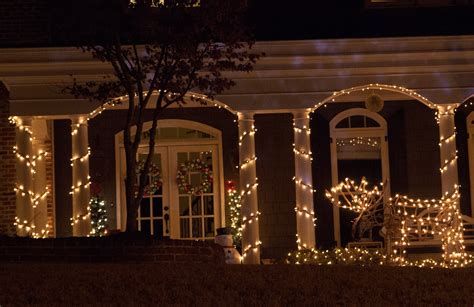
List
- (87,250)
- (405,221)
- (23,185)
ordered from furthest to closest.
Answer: (23,185), (405,221), (87,250)

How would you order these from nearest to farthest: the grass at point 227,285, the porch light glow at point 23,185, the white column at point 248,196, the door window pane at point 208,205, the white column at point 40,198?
the grass at point 227,285 < the porch light glow at point 23,185 < the white column at point 248,196 < the white column at point 40,198 < the door window pane at point 208,205

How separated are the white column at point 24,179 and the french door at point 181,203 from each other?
3.42 metres

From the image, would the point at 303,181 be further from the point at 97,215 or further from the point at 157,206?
the point at 97,215

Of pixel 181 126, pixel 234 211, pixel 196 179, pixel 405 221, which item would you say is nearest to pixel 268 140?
pixel 234 211

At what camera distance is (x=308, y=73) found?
49.3 ft

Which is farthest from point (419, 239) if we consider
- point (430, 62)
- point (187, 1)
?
point (187, 1)

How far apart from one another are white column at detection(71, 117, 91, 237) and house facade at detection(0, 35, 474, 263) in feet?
0.06

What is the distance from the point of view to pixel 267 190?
1745 centimetres

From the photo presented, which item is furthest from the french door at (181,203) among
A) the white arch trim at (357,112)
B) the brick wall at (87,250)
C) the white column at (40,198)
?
the brick wall at (87,250)

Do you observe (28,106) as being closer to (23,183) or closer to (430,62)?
(23,183)

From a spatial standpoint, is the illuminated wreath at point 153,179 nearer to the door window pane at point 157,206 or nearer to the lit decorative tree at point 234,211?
the door window pane at point 157,206

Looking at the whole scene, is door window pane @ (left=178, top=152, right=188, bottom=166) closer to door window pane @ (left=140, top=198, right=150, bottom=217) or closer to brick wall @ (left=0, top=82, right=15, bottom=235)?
door window pane @ (left=140, top=198, right=150, bottom=217)

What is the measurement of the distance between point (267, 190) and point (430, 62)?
14.1ft

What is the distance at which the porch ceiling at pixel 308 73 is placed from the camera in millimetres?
14727
